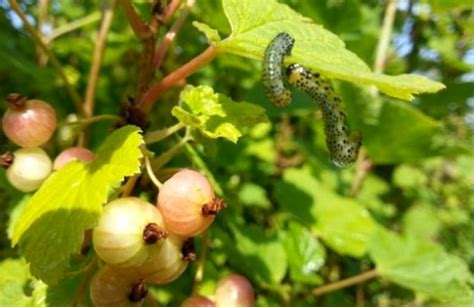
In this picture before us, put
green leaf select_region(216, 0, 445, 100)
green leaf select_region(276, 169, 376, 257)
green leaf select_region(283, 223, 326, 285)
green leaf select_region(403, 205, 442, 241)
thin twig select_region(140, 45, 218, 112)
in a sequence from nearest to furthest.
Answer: green leaf select_region(216, 0, 445, 100) < thin twig select_region(140, 45, 218, 112) < green leaf select_region(283, 223, 326, 285) < green leaf select_region(276, 169, 376, 257) < green leaf select_region(403, 205, 442, 241)

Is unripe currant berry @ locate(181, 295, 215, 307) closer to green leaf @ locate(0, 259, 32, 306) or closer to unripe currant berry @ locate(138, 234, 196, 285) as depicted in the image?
unripe currant berry @ locate(138, 234, 196, 285)

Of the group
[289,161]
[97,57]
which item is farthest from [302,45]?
[289,161]

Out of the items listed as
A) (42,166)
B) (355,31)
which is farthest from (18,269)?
(355,31)

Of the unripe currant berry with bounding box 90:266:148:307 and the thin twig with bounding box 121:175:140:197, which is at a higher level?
the thin twig with bounding box 121:175:140:197

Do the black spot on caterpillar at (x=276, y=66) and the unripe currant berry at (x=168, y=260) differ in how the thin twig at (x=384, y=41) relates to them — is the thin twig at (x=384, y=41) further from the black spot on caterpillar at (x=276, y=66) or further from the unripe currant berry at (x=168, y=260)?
the unripe currant berry at (x=168, y=260)

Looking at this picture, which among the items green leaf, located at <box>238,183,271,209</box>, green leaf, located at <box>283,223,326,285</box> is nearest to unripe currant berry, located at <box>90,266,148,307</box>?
green leaf, located at <box>283,223,326,285</box>
